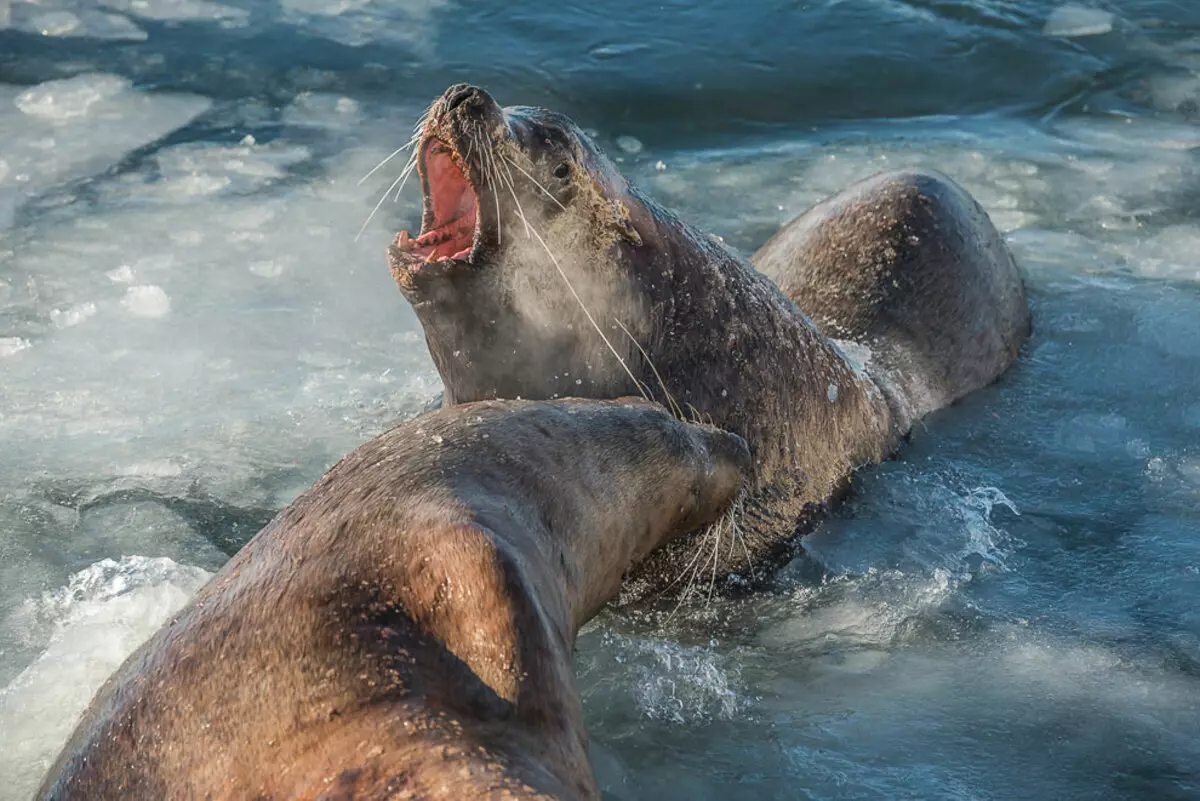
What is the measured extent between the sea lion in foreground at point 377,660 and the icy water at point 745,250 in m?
0.90

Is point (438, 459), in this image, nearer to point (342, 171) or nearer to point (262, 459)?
point (262, 459)

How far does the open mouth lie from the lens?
4215mm

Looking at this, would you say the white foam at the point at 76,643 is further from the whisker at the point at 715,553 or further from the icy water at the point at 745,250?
the whisker at the point at 715,553

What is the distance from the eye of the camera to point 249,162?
7703 mm

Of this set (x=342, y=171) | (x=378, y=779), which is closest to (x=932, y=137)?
(x=342, y=171)

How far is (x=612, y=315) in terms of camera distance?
4.29 meters

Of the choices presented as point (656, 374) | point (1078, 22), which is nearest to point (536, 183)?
point (656, 374)

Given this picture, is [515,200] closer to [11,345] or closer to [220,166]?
[11,345]

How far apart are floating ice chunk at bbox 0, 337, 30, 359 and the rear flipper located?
2.78 m

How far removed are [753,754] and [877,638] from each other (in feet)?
2.30

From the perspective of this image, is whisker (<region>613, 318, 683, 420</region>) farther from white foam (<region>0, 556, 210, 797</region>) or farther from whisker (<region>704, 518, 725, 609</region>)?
white foam (<region>0, 556, 210, 797</region>)

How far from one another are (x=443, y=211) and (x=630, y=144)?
4110 millimetres

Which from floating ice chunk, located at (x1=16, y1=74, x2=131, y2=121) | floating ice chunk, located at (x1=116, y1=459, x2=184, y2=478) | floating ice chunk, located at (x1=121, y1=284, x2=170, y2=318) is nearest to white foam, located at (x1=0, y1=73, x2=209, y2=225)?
floating ice chunk, located at (x1=16, y1=74, x2=131, y2=121)

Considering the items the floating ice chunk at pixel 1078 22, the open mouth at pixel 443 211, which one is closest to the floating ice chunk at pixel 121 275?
the open mouth at pixel 443 211
